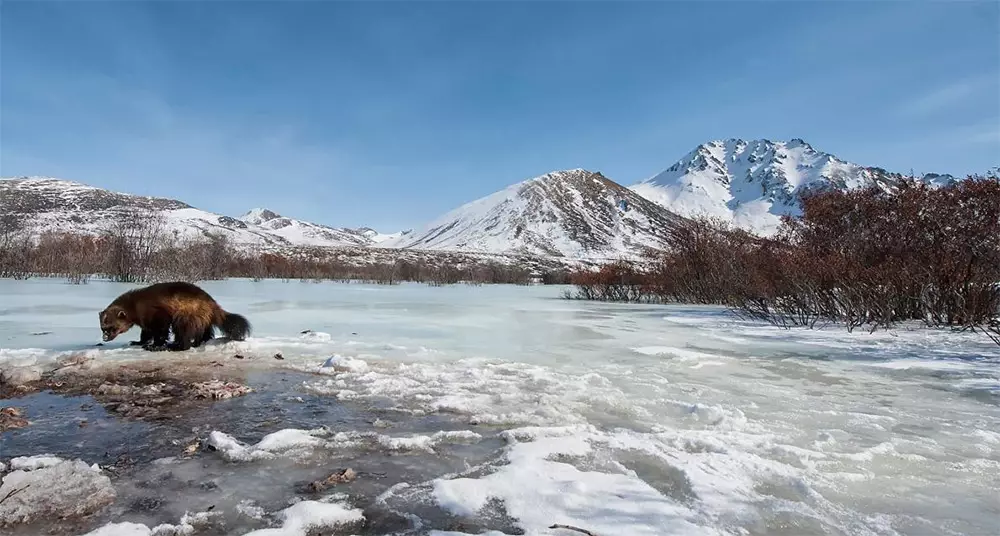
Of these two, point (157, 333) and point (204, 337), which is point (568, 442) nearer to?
A: point (204, 337)

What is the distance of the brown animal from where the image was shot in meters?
7.08

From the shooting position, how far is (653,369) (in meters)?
6.87

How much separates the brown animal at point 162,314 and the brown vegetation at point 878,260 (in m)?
12.6

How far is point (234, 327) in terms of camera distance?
25.1ft

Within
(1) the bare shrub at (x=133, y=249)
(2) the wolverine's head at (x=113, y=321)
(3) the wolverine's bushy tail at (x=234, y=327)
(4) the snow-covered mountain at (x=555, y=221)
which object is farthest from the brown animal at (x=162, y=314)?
(4) the snow-covered mountain at (x=555, y=221)

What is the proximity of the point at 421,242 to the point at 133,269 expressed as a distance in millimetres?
132694

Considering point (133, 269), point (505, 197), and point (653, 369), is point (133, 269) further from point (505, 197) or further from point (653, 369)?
point (505, 197)

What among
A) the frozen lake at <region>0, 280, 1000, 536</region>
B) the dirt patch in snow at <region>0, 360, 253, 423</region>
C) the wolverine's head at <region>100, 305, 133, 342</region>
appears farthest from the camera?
the wolverine's head at <region>100, 305, 133, 342</region>

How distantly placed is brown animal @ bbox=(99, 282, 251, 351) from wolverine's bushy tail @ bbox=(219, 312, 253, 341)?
0.28 m

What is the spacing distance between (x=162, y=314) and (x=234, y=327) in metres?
0.92

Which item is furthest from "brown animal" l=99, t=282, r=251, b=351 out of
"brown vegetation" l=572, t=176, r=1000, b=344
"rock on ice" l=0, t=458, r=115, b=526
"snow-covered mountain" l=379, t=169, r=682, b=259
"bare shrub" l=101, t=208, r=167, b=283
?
"snow-covered mountain" l=379, t=169, r=682, b=259

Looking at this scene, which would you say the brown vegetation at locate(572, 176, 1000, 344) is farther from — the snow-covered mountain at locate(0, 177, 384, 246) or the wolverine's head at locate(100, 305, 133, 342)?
the snow-covered mountain at locate(0, 177, 384, 246)

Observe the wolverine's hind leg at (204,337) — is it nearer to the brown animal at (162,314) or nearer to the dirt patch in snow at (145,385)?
the brown animal at (162,314)

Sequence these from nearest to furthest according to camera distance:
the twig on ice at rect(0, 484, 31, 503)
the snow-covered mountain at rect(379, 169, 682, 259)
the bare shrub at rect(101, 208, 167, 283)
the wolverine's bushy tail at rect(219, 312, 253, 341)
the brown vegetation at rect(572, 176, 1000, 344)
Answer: the twig on ice at rect(0, 484, 31, 503) < the wolverine's bushy tail at rect(219, 312, 253, 341) < the brown vegetation at rect(572, 176, 1000, 344) < the bare shrub at rect(101, 208, 167, 283) < the snow-covered mountain at rect(379, 169, 682, 259)
